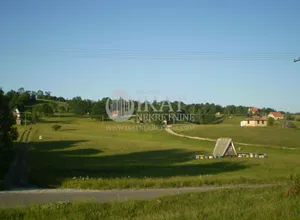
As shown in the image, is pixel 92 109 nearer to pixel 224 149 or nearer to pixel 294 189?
pixel 224 149

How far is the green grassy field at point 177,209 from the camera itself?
27.2 feet

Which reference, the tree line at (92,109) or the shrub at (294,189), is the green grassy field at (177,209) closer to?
the shrub at (294,189)

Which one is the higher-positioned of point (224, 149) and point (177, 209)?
point (177, 209)

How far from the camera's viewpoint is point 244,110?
17000 cm

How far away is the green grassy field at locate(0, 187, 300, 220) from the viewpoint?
830 centimetres

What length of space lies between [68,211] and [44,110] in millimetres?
122781

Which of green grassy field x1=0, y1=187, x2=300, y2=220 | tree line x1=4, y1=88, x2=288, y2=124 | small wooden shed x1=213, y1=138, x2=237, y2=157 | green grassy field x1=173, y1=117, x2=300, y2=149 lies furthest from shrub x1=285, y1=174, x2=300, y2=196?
tree line x1=4, y1=88, x2=288, y2=124

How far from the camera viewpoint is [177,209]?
990 cm

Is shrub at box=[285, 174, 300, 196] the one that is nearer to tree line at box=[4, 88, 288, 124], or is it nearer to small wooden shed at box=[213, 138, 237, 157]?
small wooden shed at box=[213, 138, 237, 157]

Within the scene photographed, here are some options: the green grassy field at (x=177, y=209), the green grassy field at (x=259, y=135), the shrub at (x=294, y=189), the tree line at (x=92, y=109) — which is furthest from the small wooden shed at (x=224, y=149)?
the tree line at (x=92, y=109)

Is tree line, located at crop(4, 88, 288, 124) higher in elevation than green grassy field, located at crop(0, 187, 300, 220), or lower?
higher

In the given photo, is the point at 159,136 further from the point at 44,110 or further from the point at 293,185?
the point at 293,185

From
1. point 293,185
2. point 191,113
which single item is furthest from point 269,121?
point 293,185

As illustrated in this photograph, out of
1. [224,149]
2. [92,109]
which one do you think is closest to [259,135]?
[224,149]
